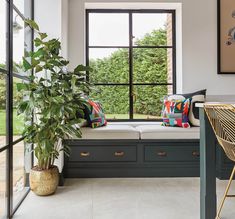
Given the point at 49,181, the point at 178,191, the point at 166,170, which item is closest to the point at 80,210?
the point at 49,181

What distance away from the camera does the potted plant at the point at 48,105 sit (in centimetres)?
218

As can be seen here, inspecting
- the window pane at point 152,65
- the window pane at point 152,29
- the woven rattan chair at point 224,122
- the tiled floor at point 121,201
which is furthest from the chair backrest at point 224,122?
the window pane at point 152,29

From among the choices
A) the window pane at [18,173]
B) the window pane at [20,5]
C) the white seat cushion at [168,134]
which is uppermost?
the window pane at [20,5]

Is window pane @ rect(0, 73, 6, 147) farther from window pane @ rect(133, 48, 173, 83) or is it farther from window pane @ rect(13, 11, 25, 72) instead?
window pane @ rect(133, 48, 173, 83)

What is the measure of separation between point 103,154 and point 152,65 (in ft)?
5.87

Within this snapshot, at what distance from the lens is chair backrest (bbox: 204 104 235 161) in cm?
150

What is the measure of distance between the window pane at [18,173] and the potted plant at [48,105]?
0.13 meters

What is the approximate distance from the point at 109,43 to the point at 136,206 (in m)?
2.64

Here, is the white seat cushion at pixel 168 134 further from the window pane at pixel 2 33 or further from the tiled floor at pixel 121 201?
the window pane at pixel 2 33

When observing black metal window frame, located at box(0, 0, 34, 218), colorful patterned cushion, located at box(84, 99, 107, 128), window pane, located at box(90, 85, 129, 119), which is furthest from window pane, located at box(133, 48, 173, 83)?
black metal window frame, located at box(0, 0, 34, 218)

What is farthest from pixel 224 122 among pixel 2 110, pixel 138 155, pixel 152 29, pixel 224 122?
pixel 152 29

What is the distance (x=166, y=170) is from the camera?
2.96m

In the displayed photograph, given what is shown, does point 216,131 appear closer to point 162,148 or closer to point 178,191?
point 178,191

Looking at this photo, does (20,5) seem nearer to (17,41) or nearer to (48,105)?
(17,41)
